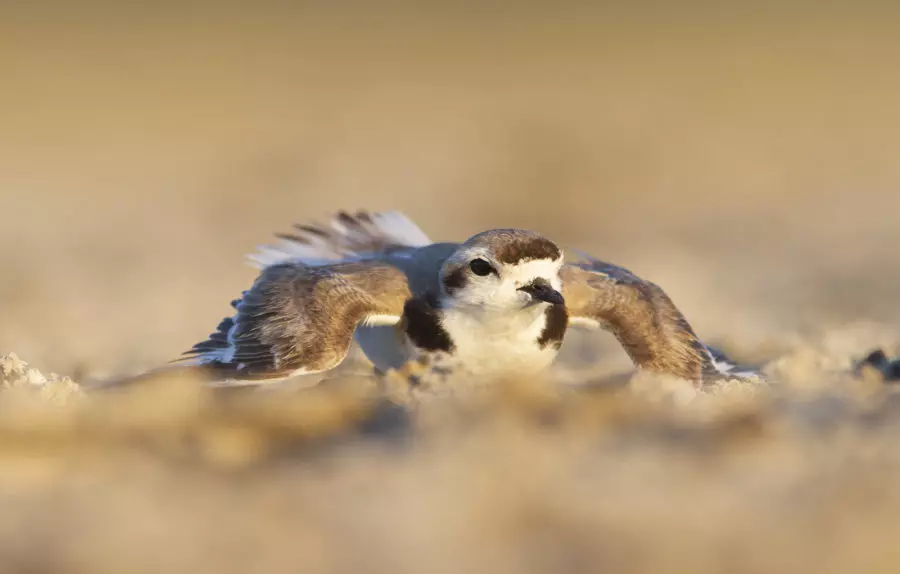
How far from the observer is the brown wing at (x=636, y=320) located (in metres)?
6.58

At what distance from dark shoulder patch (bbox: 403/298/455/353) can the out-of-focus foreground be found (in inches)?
11.9

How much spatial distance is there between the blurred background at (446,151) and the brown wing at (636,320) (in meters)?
1.26

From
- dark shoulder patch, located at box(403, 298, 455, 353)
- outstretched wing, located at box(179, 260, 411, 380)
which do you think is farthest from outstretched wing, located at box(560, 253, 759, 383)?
outstretched wing, located at box(179, 260, 411, 380)

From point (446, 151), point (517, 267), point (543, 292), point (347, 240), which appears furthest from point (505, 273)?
point (446, 151)

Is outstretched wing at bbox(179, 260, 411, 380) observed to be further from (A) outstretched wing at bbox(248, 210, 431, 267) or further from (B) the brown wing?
(B) the brown wing

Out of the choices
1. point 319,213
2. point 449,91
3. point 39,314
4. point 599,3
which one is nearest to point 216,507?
point 39,314

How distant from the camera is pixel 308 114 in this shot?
18.1m

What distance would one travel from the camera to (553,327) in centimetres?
617

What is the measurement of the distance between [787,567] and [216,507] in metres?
1.91

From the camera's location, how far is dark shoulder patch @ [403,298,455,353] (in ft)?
19.8

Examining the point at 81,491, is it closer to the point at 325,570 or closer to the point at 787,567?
the point at 325,570

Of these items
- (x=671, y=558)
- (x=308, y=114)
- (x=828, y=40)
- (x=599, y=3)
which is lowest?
(x=671, y=558)

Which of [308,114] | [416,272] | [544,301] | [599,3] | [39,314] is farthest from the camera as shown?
[599,3]

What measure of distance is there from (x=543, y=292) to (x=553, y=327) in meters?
0.33
